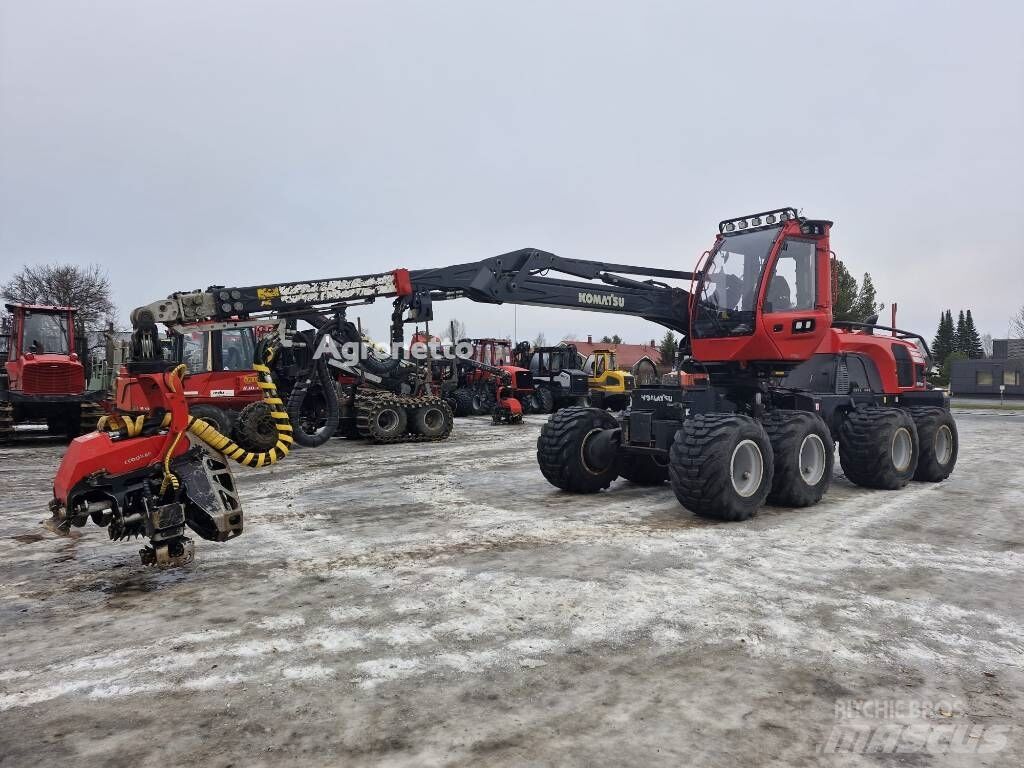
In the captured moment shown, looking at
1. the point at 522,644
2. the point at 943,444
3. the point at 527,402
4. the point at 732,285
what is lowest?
the point at 522,644

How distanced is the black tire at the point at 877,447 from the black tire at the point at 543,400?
1722cm

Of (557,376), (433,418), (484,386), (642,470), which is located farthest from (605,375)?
(642,470)

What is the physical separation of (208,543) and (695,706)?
4.49 metres

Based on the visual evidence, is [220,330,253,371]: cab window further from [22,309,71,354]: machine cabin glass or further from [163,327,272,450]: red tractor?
[22,309,71,354]: machine cabin glass

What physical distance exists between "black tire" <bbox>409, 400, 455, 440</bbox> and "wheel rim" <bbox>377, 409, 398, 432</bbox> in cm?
47

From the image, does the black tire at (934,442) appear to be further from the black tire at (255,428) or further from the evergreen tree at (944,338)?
the evergreen tree at (944,338)

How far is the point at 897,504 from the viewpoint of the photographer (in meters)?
8.33

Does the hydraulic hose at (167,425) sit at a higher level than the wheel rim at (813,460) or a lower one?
higher

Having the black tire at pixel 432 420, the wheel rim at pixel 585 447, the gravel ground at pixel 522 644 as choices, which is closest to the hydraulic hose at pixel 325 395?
the black tire at pixel 432 420

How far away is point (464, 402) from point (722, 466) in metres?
19.1

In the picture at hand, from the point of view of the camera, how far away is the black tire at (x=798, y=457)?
770 centimetres

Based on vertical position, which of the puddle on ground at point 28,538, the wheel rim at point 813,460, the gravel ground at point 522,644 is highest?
the wheel rim at point 813,460

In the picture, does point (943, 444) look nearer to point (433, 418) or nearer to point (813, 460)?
point (813, 460)

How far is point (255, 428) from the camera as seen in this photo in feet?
44.1
